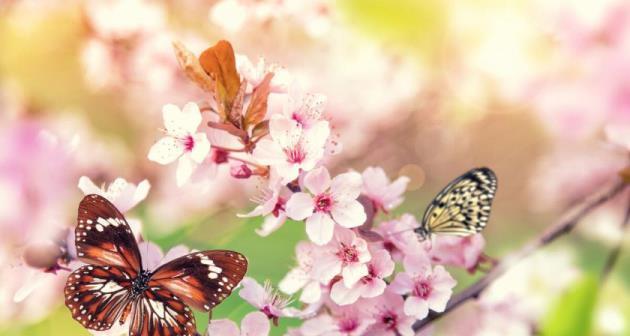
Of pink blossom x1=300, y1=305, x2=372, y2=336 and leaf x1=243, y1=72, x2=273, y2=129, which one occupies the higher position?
leaf x1=243, y1=72, x2=273, y2=129

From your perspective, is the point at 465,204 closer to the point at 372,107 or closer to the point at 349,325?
the point at 349,325

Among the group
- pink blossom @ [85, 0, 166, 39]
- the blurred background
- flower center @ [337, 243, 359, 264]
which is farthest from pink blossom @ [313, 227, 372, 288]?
pink blossom @ [85, 0, 166, 39]

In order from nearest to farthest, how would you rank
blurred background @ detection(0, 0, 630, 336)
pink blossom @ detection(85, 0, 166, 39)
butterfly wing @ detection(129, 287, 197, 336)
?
butterfly wing @ detection(129, 287, 197, 336)
blurred background @ detection(0, 0, 630, 336)
pink blossom @ detection(85, 0, 166, 39)

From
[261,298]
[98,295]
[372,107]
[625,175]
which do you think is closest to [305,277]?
[261,298]

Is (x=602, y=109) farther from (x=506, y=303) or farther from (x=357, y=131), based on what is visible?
(x=357, y=131)

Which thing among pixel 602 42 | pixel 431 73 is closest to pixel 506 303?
pixel 602 42

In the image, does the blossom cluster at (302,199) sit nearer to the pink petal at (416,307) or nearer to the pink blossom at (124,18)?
the pink petal at (416,307)

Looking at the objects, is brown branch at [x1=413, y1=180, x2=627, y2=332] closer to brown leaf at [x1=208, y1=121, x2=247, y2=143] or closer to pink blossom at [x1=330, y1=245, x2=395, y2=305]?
pink blossom at [x1=330, y1=245, x2=395, y2=305]
